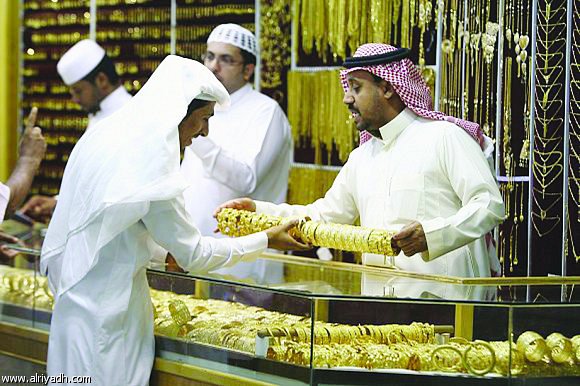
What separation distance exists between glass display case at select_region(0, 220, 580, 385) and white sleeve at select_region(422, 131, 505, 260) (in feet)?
1.06

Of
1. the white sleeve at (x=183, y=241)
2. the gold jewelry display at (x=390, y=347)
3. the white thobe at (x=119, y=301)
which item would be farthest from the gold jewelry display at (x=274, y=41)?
the gold jewelry display at (x=390, y=347)

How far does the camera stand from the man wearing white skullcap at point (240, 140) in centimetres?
682

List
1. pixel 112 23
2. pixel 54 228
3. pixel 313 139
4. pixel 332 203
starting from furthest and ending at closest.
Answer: pixel 112 23 < pixel 313 139 < pixel 332 203 < pixel 54 228

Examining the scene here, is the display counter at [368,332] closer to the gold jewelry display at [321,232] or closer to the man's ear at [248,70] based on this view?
the gold jewelry display at [321,232]

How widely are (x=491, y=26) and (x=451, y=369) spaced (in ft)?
7.38

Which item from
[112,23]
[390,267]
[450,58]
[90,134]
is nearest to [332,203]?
[390,267]

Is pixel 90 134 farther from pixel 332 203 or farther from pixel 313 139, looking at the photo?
pixel 313 139

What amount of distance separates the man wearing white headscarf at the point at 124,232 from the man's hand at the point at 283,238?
1.29 ft

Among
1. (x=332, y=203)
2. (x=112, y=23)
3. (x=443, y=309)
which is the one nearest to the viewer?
(x=443, y=309)

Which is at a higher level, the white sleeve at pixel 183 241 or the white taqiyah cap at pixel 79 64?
the white taqiyah cap at pixel 79 64

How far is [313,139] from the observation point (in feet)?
24.0

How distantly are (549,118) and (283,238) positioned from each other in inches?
59.3

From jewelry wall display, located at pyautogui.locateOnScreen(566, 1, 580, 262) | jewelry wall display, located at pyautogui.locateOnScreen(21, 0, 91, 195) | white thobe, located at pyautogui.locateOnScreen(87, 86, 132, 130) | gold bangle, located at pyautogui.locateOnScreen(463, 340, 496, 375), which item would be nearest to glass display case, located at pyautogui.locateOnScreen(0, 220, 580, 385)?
gold bangle, located at pyautogui.locateOnScreen(463, 340, 496, 375)

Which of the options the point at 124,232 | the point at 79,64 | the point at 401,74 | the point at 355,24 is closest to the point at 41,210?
the point at 79,64
